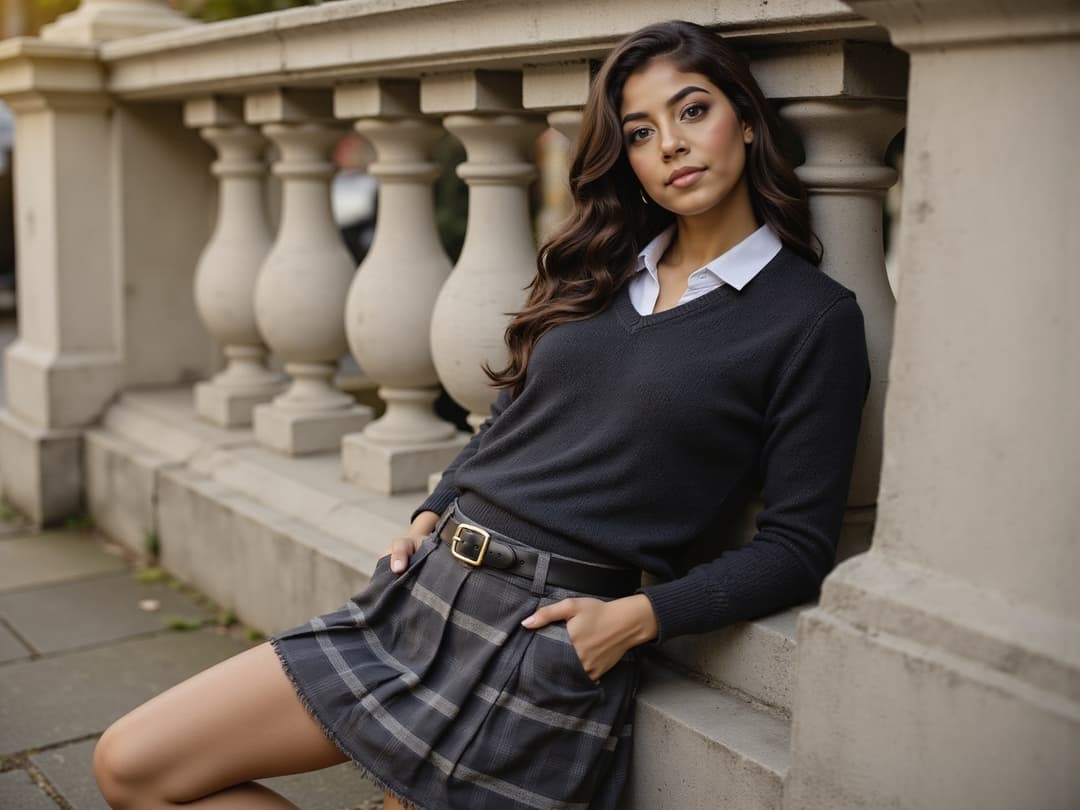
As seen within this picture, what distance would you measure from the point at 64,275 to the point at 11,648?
156 centimetres

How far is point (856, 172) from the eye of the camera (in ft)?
6.89

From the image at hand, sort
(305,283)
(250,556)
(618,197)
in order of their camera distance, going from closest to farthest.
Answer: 1. (618,197)
2. (250,556)
3. (305,283)

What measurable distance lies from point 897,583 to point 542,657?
570 millimetres

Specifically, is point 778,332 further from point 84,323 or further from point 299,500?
point 84,323

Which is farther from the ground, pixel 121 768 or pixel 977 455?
pixel 977 455

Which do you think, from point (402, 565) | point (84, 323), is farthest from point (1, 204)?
point (402, 565)

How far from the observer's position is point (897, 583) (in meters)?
1.64

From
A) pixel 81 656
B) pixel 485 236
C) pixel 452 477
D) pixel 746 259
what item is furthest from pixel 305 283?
pixel 746 259

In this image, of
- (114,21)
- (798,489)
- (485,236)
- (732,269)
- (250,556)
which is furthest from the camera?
(114,21)

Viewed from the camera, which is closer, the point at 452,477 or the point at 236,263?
the point at 452,477

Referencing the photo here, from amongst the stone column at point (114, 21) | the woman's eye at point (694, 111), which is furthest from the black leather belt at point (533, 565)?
the stone column at point (114, 21)

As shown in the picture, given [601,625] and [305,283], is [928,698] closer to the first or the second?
[601,625]

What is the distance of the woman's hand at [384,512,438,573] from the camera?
7.42 ft

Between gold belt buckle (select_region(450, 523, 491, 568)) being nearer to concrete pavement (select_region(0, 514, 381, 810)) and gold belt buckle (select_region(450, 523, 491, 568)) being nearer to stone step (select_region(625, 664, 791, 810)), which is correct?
stone step (select_region(625, 664, 791, 810))
